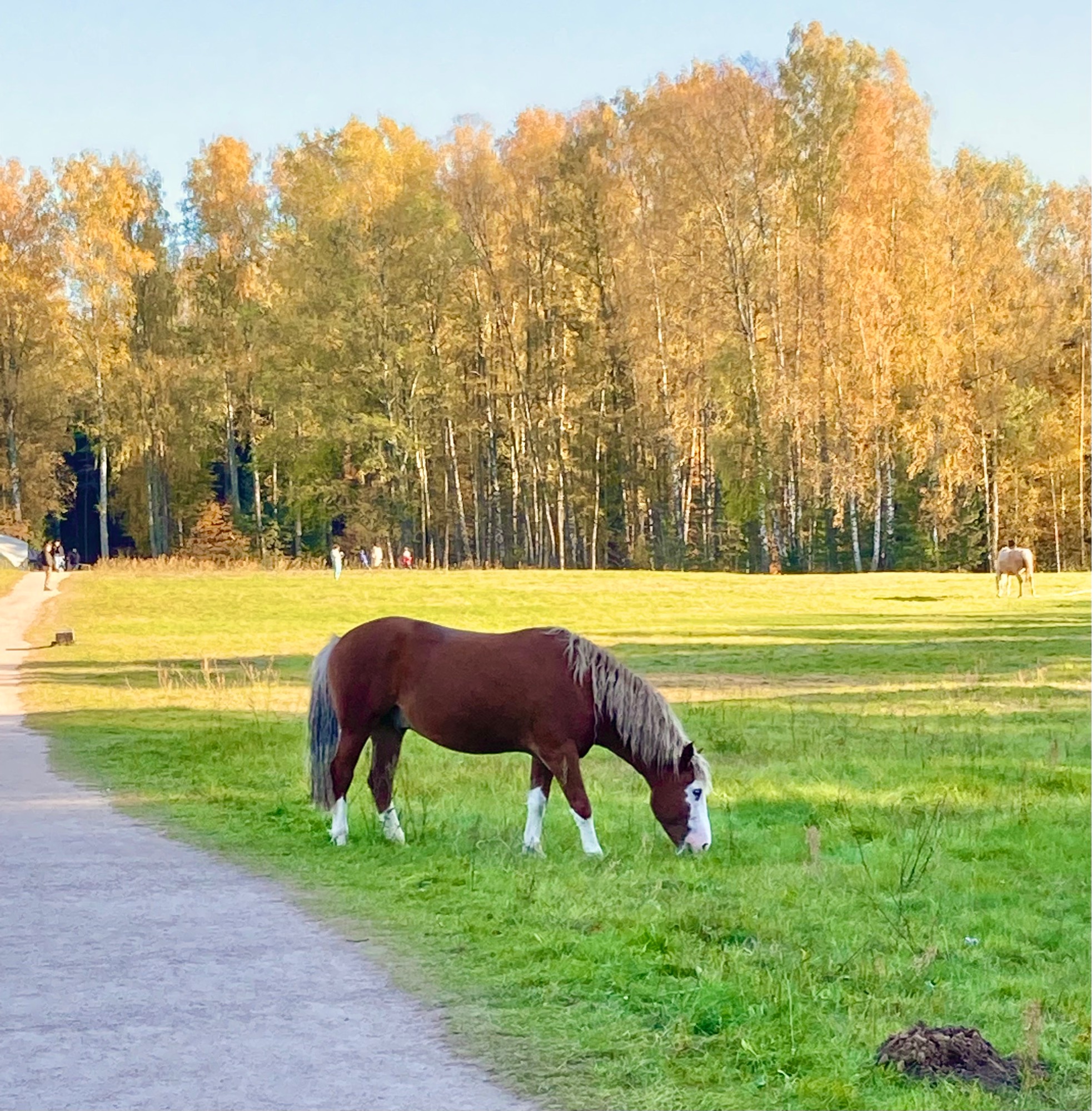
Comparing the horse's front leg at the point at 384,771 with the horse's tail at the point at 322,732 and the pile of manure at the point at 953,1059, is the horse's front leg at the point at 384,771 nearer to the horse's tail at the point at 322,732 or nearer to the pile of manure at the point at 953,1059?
the horse's tail at the point at 322,732

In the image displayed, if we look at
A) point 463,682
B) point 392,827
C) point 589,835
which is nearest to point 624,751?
point 589,835

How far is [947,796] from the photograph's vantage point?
34.8 feet

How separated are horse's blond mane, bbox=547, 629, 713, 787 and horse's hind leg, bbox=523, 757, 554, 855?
1.48 ft

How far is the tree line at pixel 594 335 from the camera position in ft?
151

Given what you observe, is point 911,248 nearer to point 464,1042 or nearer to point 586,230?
point 586,230

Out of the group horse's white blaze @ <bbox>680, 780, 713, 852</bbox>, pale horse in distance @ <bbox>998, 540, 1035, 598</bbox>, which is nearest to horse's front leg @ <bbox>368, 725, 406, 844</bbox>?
horse's white blaze @ <bbox>680, 780, 713, 852</bbox>

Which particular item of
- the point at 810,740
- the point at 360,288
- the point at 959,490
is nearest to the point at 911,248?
the point at 959,490

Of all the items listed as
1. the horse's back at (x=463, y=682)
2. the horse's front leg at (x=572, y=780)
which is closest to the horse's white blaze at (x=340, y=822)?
the horse's back at (x=463, y=682)

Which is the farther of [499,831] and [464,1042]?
[499,831]

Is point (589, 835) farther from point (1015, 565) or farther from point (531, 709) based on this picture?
point (1015, 565)

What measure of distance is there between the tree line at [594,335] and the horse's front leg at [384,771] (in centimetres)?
3553

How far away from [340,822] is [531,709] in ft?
4.90

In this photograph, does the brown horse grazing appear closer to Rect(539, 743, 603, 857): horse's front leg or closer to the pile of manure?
Rect(539, 743, 603, 857): horse's front leg

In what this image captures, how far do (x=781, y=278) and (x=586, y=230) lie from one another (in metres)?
7.80
